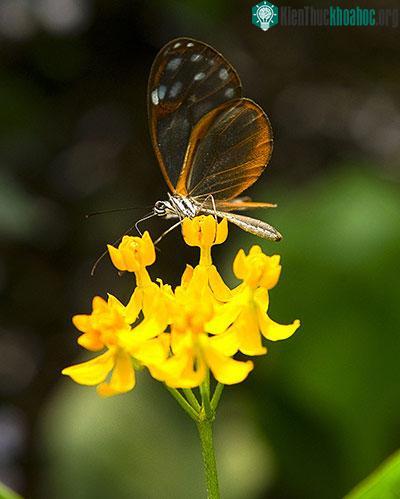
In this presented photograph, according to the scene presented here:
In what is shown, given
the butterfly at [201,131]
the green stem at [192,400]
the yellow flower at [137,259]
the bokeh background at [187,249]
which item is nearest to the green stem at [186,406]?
the green stem at [192,400]

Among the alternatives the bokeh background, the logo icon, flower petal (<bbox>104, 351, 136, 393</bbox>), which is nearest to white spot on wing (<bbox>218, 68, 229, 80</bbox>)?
flower petal (<bbox>104, 351, 136, 393</bbox>)

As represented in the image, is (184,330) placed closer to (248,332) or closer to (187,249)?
(248,332)

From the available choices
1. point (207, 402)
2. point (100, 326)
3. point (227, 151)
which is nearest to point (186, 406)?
point (207, 402)

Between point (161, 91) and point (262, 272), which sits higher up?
point (161, 91)

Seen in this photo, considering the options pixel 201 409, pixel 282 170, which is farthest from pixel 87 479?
pixel 282 170

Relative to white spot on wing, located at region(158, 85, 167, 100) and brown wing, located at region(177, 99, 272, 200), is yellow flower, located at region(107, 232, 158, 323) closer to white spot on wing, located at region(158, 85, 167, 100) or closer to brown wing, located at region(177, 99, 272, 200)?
brown wing, located at region(177, 99, 272, 200)

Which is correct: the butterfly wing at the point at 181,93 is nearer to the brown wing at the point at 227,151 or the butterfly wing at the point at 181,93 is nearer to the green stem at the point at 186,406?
the brown wing at the point at 227,151
